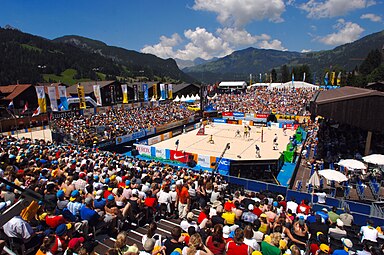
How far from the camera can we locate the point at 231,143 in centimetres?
3031

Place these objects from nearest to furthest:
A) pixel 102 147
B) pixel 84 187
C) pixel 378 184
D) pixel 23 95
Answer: pixel 84 187 → pixel 378 184 → pixel 102 147 → pixel 23 95

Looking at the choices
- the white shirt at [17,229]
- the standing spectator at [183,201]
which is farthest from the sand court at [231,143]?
the white shirt at [17,229]

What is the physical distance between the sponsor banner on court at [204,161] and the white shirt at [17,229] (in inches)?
679

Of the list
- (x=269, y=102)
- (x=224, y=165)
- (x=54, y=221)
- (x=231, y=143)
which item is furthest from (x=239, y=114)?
(x=54, y=221)

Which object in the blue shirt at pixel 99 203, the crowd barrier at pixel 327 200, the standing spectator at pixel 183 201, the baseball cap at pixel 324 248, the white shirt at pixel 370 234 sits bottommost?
the crowd barrier at pixel 327 200

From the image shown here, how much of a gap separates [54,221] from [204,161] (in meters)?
17.0

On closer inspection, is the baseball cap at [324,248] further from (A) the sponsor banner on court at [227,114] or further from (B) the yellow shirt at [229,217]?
(A) the sponsor banner on court at [227,114]

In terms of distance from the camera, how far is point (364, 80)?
244ft

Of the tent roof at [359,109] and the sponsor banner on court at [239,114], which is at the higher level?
the tent roof at [359,109]

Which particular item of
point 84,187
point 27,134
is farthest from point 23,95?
point 84,187

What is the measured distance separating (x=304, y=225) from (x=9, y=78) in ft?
353

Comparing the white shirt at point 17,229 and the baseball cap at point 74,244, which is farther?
the white shirt at point 17,229

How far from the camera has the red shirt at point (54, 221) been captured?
579 cm

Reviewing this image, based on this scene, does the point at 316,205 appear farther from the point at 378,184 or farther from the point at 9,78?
the point at 9,78
